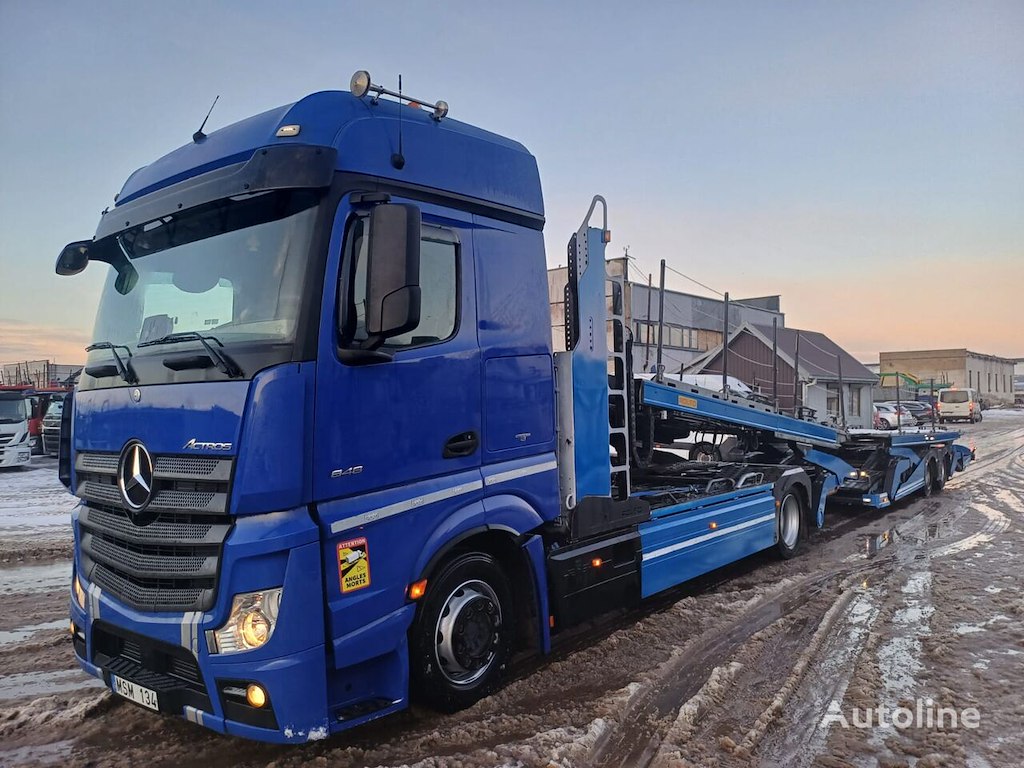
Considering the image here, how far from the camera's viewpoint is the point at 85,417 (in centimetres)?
386

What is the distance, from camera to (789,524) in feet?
27.0

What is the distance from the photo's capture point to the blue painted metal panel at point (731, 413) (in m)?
6.62

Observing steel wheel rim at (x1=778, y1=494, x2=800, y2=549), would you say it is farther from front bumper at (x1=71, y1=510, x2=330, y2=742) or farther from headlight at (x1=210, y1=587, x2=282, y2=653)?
headlight at (x1=210, y1=587, x2=282, y2=653)

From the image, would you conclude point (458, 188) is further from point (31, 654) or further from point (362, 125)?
A: point (31, 654)

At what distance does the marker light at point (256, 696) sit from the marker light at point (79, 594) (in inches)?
55.0

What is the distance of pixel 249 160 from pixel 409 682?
111 inches

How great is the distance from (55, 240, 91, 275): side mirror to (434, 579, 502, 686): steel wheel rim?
3105 millimetres

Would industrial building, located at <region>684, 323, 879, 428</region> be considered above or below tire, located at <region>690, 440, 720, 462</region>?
above

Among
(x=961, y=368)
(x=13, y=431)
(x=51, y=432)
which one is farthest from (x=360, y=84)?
(x=961, y=368)

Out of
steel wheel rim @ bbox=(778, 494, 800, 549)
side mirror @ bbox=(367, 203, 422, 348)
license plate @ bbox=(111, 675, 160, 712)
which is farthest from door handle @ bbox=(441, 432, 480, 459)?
steel wheel rim @ bbox=(778, 494, 800, 549)

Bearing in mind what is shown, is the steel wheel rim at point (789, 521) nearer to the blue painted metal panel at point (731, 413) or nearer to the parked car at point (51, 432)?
the blue painted metal panel at point (731, 413)

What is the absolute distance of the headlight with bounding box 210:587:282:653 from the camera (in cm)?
298

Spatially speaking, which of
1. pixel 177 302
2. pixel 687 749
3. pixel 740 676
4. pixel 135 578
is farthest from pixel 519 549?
pixel 177 302

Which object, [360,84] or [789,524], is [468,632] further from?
[789,524]
